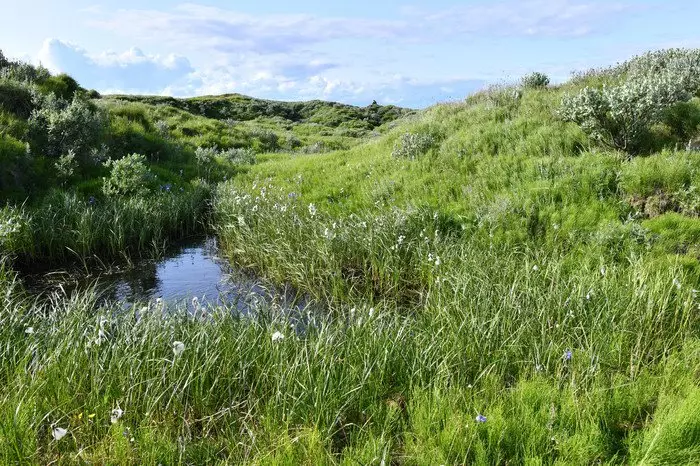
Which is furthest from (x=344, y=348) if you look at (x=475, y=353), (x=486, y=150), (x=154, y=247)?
(x=486, y=150)

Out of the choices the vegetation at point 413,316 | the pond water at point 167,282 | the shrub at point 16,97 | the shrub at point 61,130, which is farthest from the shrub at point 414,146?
the shrub at point 16,97

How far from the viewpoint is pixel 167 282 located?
395 inches

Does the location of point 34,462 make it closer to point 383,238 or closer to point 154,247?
point 383,238

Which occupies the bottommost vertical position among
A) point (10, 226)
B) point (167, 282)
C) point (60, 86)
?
point (167, 282)

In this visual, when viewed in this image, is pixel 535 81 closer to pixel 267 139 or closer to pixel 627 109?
pixel 627 109

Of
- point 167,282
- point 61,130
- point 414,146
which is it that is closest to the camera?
point 167,282

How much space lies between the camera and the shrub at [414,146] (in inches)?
558

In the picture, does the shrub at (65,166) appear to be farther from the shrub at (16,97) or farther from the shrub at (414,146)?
the shrub at (414,146)

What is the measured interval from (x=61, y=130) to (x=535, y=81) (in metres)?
14.8

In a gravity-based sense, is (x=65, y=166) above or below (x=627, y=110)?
below

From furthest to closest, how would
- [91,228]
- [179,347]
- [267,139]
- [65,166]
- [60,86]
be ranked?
[267,139]
[60,86]
[65,166]
[91,228]
[179,347]

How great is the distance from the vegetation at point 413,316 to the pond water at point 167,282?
51cm

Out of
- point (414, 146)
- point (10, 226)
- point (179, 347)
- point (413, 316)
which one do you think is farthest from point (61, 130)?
point (179, 347)

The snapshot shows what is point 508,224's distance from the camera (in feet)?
Answer: 30.6
